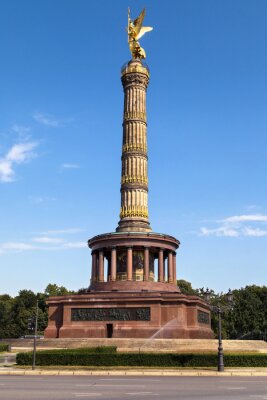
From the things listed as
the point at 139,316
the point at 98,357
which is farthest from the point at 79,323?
the point at 98,357

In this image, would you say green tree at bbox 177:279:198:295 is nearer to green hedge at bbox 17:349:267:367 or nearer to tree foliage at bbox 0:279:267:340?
tree foliage at bbox 0:279:267:340

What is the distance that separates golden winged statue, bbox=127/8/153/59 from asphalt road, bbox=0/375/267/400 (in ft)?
133

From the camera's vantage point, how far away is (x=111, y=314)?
39.3 m

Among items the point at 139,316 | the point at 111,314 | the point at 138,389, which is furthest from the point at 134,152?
the point at 138,389

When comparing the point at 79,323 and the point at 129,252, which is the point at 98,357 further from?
the point at 129,252

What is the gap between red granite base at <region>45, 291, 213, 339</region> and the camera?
3806 cm

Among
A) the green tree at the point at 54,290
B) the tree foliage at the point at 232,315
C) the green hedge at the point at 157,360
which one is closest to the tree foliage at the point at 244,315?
the tree foliage at the point at 232,315

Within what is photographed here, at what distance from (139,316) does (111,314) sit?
239 cm

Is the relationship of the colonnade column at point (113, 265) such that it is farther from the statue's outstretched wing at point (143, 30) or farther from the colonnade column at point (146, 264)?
the statue's outstretched wing at point (143, 30)

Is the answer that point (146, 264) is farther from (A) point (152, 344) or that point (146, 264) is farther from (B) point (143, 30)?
(B) point (143, 30)

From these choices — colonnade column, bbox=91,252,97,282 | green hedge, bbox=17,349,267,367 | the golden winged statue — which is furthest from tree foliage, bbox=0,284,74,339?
green hedge, bbox=17,349,267,367

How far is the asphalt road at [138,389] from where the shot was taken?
1410 cm

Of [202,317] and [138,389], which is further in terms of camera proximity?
[202,317]

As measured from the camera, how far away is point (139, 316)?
38688 millimetres
